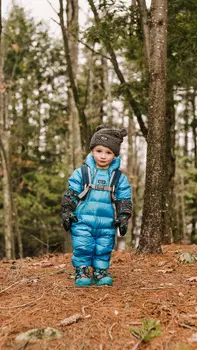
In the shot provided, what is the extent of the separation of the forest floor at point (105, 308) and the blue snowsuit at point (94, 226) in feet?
1.19

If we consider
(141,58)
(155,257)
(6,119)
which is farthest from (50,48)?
(155,257)

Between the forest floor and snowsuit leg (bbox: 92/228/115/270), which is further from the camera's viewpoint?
snowsuit leg (bbox: 92/228/115/270)

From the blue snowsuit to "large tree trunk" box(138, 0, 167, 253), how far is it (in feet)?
4.87

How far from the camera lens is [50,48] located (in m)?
19.7

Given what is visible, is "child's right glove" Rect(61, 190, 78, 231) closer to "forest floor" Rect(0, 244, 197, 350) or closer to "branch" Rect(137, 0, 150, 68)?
"forest floor" Rect(0, 244, 197, 350)

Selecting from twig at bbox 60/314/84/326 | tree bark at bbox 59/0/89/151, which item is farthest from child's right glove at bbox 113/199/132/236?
tree bark at bbox 59/0/89/151

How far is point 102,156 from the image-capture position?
182 inches

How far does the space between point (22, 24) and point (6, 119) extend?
13.8ft

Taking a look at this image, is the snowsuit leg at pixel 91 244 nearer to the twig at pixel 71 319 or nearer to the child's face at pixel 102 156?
the child's face at pixel 102 156

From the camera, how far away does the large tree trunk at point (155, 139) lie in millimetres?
6043

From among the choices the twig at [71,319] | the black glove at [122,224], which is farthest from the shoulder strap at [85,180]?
the twig at [71,319]

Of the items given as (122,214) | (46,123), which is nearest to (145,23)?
(122,214)

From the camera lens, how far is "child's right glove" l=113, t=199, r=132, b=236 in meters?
4.55

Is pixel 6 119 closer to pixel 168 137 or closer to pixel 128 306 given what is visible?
pixel 168 137
